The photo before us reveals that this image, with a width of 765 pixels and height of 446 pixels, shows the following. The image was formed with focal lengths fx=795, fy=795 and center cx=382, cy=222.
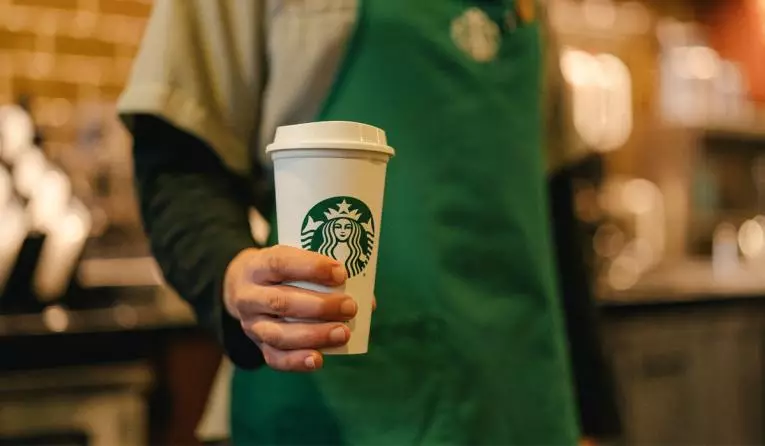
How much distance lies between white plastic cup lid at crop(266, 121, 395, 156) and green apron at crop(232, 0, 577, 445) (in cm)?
16

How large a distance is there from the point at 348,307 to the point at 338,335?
0.02m

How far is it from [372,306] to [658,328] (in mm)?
1594

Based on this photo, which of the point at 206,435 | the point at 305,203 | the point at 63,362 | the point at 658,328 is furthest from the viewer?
the point at 658,328

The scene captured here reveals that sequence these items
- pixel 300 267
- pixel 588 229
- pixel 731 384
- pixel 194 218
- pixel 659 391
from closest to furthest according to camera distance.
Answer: pixel 300 267
pixel 194 218
pixel 659 391
pixel 731 384
pixel 588 229

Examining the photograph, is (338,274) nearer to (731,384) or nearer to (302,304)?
(302,304)

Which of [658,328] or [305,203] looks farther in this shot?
[658,328]

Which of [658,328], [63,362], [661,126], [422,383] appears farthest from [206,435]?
[661,126]

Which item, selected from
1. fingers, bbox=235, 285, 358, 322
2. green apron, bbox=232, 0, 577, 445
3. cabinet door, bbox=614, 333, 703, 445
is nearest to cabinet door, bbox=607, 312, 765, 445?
cabinet door, bbox=614, 333, 703, 445

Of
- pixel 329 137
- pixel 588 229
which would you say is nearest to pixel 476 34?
pixel 329 137

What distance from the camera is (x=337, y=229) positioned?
482 millimetres

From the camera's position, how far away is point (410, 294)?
64cm

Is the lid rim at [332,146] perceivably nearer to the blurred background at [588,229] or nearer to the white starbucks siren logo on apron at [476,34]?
the white starbucks siren logo on apron at [476,34]

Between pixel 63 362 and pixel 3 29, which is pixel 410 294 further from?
pixel 3 29

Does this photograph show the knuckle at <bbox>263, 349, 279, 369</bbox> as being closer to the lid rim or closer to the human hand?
the human hand
